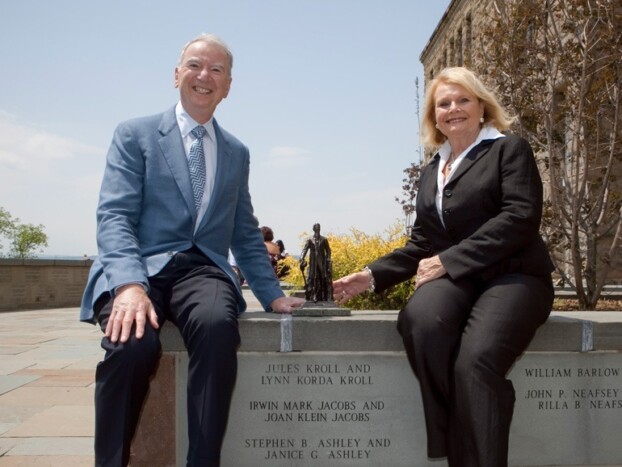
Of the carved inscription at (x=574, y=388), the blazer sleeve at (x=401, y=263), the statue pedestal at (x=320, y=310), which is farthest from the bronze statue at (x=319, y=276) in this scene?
the carved inscription at (x=574, y=388)

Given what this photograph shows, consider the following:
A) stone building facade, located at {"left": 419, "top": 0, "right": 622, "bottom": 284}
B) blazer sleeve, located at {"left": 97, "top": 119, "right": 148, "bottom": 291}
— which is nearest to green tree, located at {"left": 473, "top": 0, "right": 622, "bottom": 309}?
blazer sleeve, located at {"left": 97, "top": 119, "right": 148, "bottom": 291}

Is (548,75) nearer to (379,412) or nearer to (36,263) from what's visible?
(379,412)

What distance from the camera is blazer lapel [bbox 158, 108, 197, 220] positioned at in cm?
353

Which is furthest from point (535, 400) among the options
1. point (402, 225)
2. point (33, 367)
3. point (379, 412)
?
point (33, 367)

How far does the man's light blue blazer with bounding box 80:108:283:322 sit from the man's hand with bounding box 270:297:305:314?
27cm

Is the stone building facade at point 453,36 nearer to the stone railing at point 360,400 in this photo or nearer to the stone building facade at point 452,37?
the stone building facade at point 452,37

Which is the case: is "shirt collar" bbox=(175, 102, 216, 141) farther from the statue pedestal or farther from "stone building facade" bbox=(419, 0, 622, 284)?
"stone building facade" bbox=(419, 0, 622, 284)

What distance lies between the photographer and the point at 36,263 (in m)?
17.7

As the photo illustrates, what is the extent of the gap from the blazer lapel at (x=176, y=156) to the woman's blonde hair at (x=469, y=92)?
1.51 m

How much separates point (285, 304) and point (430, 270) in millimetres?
958

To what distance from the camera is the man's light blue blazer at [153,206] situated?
3.30 m

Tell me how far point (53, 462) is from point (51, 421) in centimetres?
108

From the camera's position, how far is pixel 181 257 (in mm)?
3430

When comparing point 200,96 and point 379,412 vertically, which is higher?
point 200,96
